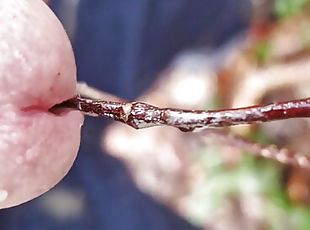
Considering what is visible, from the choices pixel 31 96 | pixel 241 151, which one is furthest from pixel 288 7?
pixel 31 96

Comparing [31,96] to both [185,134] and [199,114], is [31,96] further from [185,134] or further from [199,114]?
[185,134]

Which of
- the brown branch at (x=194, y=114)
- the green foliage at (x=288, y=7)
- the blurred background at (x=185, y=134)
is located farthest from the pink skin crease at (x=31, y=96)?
the green foliage at (x=288, y=7)

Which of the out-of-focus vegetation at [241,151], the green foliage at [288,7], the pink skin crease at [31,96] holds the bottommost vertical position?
the out-of-focus vegetation at [241,151]

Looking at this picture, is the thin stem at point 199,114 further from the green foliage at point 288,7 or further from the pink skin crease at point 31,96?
the green foliage at point 288,7

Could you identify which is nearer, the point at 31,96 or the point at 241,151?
the point at 31,96

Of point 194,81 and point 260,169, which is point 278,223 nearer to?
point 260,169

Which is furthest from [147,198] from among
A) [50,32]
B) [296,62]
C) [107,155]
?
[50,32]

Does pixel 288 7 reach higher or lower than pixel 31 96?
lower
